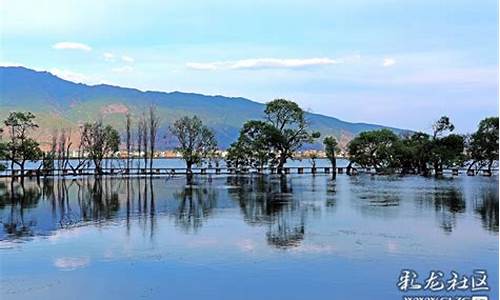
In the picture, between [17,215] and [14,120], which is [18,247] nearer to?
[17,215]

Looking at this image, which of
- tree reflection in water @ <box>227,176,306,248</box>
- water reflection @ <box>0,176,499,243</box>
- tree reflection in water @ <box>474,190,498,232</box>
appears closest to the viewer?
tree reflection in water @ <box>227,176,306,248</box>

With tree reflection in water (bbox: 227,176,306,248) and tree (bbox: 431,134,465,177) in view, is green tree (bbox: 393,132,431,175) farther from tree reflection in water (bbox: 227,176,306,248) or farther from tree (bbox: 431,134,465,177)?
tree reflection in water (bbox: 227,176,306,248)

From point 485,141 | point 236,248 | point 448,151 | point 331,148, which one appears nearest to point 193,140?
point 331,148

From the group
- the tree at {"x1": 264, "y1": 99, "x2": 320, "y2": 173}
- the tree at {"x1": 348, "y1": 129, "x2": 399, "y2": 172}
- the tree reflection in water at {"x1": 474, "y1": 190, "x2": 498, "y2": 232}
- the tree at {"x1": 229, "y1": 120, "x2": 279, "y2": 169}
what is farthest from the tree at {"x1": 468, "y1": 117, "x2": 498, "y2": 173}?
the tree reflection in water at {"x1": 474, "y1": 190, "x2": 498, "y2": 232}

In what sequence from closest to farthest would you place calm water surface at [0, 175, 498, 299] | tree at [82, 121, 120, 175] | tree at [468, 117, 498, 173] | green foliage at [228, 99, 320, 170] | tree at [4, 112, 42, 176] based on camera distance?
calm water surface at [0, 175, 498, 299] → tree at [4, 112, 42, 176] → tree at [468, 117, 498, 173] → green foliage at [228, 99, 320, 170] → tree at [82, 121, 120, 175]

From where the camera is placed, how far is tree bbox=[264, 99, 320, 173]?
175ft

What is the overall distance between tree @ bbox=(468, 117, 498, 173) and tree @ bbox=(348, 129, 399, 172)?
6824 mm

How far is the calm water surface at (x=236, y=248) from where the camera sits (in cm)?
1026

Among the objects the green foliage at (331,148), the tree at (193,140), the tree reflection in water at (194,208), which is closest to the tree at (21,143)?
the tree at (193,140)

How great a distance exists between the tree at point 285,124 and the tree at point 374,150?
154 inches

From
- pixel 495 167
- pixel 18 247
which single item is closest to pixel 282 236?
pixel 18 247

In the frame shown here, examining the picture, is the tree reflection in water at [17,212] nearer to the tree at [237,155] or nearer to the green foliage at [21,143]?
the green foliage at [21,143]

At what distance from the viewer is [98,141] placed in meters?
53.0

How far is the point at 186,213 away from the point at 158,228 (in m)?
3.86
